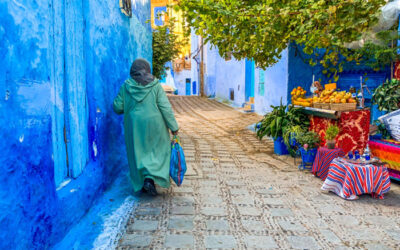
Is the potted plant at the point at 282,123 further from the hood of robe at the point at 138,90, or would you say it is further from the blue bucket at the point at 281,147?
the hood of robe at the point at 138,90

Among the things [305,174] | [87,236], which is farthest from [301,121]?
[87,236]

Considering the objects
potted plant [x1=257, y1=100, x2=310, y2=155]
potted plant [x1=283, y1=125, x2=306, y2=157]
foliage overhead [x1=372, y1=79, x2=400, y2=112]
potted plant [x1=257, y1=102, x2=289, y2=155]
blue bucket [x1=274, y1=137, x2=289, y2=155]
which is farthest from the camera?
blue bucket [x1=274, y1=137, x2=289, y2=155]

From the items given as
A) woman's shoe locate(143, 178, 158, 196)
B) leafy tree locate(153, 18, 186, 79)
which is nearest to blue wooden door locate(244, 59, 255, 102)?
leafy tree locate(153, 18, 186, 79)

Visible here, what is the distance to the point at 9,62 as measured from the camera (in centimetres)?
205

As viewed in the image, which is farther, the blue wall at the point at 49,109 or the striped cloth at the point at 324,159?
the striped cloth at the point at 324,159

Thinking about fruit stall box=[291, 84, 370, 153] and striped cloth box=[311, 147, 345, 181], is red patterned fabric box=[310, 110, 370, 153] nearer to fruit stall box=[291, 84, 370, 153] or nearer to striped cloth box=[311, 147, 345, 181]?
fruit stall box=[291, 84, 370, 153]

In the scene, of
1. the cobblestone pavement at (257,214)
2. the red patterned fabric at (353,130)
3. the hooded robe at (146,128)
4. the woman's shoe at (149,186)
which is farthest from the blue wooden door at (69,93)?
the red patterned fabric at (353,130)

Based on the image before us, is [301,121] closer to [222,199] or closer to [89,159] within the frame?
[222,199]

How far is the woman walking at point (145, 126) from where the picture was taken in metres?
4.12

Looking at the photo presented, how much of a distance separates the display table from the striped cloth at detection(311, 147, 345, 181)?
64 centimetres

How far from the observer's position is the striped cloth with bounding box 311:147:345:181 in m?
4.94

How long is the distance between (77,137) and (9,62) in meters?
1.45

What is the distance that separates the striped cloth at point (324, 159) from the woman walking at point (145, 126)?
237 cm

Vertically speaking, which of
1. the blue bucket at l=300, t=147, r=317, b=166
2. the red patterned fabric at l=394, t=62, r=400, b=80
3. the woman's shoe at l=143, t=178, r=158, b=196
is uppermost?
the red patterned fabric at l=394, t=62, r=400, b=80
